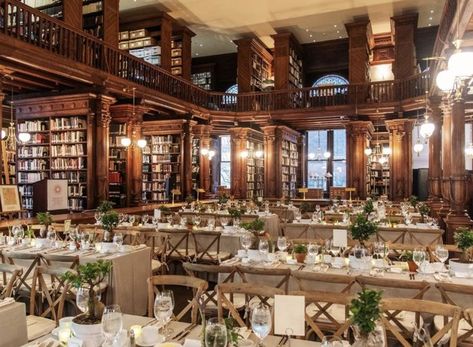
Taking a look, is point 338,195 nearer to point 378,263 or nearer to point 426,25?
point 426,25

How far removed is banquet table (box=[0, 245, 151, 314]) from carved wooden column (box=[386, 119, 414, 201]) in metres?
10.1

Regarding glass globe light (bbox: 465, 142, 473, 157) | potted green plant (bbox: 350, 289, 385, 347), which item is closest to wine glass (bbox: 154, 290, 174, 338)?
potted green plant (bbox: 350, 289, 385, 347)

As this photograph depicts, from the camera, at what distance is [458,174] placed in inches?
286

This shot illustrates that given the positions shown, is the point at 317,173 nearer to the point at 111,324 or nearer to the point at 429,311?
the point at 429,311

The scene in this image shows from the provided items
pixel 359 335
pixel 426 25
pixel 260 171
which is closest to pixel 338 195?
pixel 260 171

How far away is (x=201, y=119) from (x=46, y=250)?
31.3 ft

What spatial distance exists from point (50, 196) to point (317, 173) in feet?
42.2

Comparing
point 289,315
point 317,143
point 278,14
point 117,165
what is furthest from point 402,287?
point 317,143

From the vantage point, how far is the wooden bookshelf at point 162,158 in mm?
12531

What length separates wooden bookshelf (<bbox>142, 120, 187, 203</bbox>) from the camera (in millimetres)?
12531

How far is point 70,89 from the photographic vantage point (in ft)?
29.2

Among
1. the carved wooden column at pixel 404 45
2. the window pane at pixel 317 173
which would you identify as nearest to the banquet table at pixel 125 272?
the carved wooden column at pixel 404 45

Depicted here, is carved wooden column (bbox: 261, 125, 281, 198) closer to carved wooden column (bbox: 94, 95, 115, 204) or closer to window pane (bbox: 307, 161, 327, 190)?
window pane (bbox: 307, 161, 327, 190)

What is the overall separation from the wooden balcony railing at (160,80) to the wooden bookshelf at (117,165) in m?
1.42
